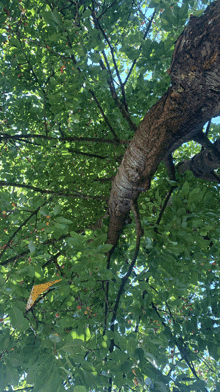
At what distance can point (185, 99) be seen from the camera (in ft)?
6.01

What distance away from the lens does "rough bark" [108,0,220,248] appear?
169cm

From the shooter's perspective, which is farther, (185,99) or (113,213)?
(113,213)

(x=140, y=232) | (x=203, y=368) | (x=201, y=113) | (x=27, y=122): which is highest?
(x=27, y=122)

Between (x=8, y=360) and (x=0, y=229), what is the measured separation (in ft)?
5.94

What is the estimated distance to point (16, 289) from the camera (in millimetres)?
1685

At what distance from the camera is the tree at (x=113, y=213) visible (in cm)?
169

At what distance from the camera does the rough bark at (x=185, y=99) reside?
66.6 inches

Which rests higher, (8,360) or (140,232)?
(140,232)

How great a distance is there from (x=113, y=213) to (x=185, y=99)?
5.46 feet

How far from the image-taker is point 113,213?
295 centimetres

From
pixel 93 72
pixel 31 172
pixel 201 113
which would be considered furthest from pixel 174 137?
pixel 31 172

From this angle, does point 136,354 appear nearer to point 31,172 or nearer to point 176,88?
point 176,88

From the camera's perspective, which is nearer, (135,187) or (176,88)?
(176,88)

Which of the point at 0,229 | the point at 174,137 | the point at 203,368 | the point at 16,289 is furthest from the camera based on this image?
the point at 203,368
